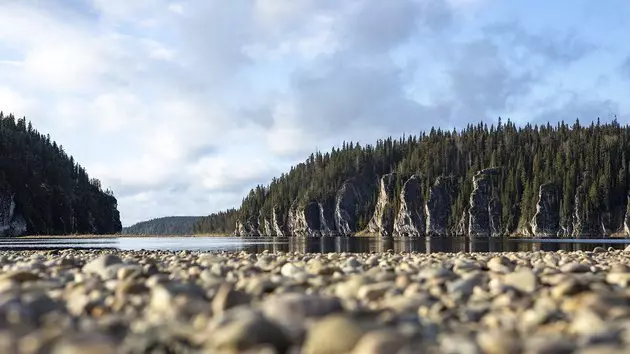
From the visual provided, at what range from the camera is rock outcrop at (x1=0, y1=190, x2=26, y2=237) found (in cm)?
15075

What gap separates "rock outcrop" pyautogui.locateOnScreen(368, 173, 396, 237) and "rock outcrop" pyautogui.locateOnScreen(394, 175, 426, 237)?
316 cm

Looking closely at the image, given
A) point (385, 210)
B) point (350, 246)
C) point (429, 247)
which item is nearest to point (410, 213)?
point (385, 210)

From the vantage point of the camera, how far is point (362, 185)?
197375 millimetres

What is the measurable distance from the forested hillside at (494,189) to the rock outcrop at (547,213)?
242 millimetres

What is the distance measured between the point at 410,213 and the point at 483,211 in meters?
20.5

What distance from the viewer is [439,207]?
16462 centimetres

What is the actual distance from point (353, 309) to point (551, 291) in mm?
3024

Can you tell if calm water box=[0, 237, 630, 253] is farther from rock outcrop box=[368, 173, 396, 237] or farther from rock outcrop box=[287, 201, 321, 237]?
rock outcrop box=[287, 201, 321, 237]

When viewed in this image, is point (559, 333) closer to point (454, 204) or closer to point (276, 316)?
point (276, 316)

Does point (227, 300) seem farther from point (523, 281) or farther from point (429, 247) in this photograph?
point (429, 247)

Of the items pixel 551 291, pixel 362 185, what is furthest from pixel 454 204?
pixel 551 291

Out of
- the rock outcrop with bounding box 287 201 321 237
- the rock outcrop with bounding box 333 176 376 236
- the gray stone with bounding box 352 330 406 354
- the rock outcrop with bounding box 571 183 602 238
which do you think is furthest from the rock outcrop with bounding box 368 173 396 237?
the gray stone with bounding box 352 330 406 354

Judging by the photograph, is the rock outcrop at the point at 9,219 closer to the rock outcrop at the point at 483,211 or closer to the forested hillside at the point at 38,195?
the forested hillside at the point at 38,195

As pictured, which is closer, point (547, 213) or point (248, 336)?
point (248, 336)
